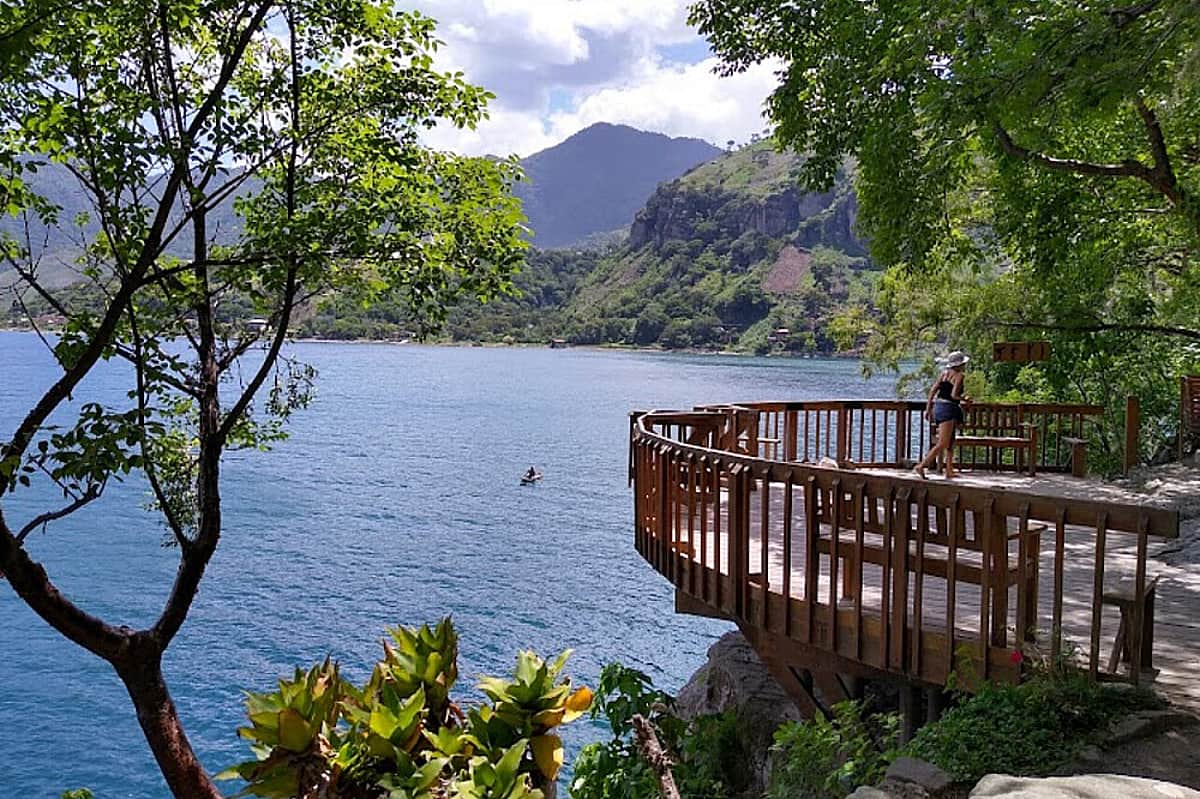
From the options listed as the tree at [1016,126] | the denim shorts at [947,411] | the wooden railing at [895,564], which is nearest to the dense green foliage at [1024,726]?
the wooden railing at [895,564]

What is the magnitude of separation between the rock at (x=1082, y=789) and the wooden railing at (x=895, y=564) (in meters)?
1.49

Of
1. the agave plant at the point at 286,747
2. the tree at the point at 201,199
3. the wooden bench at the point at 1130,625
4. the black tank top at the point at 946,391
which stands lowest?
the agave plant at the point at 286,747

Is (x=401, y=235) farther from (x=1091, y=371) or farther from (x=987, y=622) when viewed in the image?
(x=1091, y=371)

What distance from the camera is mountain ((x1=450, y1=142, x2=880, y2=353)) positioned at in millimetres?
139750

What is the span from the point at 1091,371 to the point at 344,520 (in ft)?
84.2

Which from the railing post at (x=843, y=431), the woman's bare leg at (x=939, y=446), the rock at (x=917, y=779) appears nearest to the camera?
the rock at (x=917, y=779)

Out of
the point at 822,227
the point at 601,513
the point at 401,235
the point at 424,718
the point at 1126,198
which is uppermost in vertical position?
the point at 822,227

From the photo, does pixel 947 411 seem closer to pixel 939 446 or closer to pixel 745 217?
pixel 939 446

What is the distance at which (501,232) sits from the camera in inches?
321

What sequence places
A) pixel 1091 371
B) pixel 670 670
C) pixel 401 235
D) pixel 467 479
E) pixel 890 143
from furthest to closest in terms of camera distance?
pixel 467 479 < pixel 1091 371 < pixel 670 670 < pixel 890 143 < pixel 401 235

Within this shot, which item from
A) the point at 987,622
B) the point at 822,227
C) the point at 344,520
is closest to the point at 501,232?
the point at 987,622

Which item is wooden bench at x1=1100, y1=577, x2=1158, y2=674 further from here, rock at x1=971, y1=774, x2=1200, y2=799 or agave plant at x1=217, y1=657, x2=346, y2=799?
agave plant at x1=217, y1=657, x2=346, y2=799

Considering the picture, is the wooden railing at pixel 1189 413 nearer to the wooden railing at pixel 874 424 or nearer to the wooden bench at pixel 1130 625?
the wooden railing at pixel 874 424

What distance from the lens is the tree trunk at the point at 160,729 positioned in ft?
23.3
